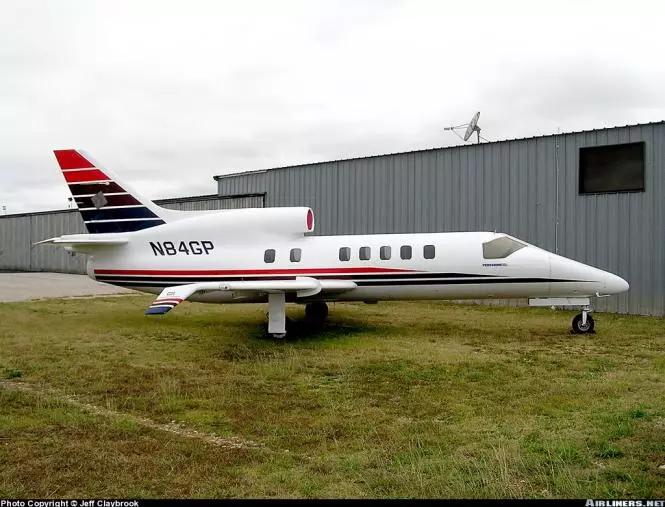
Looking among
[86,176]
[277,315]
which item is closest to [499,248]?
[277,315]

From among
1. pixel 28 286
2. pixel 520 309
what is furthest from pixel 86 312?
pixel 520 309

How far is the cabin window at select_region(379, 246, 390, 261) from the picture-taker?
48.2ft

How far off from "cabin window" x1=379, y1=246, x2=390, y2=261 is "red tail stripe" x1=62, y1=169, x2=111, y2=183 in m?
8.24

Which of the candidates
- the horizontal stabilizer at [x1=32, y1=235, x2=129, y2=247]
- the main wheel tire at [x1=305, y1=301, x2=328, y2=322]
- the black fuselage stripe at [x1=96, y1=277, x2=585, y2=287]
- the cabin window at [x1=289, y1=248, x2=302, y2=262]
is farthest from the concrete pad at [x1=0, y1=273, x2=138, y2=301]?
the cabin window at [x1=289, y1=248, x2=302, y2=262]

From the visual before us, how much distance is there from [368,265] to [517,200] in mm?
A: 9700

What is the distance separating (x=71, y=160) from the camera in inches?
633

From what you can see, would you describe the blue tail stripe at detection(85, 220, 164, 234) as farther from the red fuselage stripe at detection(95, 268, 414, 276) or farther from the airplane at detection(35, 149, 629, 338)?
the red fuselage stripe at detection(95, 268, 414, 276)

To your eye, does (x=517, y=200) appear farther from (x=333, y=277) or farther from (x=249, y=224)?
(x=249, y=224)

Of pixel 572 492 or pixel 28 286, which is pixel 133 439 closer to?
pixel 572 492

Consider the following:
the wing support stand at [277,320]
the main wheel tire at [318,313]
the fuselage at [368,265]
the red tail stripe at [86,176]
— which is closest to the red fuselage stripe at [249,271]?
the fuselage at [368,265]

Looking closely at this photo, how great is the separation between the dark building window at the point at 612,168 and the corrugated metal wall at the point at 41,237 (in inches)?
924

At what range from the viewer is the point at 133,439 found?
248 inches

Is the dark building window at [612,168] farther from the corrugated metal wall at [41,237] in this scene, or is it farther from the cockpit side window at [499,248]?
the corrugated metal wall at [41,237]

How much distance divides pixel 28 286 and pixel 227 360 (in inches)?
946
